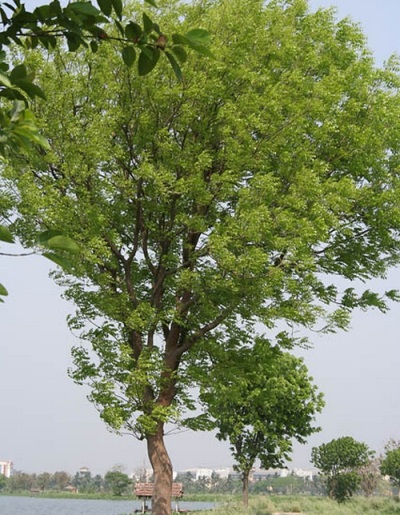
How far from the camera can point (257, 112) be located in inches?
567

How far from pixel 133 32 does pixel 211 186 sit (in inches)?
488

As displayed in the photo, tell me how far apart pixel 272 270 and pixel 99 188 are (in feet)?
13.0

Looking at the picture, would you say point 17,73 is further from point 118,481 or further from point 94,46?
point 118,481

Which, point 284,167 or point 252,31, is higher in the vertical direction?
point 252,31

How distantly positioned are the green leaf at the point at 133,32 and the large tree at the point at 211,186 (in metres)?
11.0

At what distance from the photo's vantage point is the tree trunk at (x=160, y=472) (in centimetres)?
1518

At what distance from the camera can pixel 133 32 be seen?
2195 mm

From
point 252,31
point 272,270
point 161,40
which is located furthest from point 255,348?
point 161,40

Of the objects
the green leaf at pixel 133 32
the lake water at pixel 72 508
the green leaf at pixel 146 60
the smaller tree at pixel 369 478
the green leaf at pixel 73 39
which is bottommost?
the lake water at pixel 72 508

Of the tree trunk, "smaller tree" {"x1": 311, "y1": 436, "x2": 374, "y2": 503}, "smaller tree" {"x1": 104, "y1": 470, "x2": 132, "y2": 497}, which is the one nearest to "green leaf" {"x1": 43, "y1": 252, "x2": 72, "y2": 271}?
the tree trunk

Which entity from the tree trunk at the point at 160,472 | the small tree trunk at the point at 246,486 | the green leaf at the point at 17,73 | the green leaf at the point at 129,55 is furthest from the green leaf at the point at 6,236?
the small tree trunk at the point at 246,486

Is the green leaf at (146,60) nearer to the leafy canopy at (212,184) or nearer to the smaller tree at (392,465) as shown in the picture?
the leafy canopy at (212,184)

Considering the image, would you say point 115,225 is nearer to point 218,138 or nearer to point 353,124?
point 218,138

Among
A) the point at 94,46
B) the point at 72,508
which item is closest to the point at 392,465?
the point at 72,508
